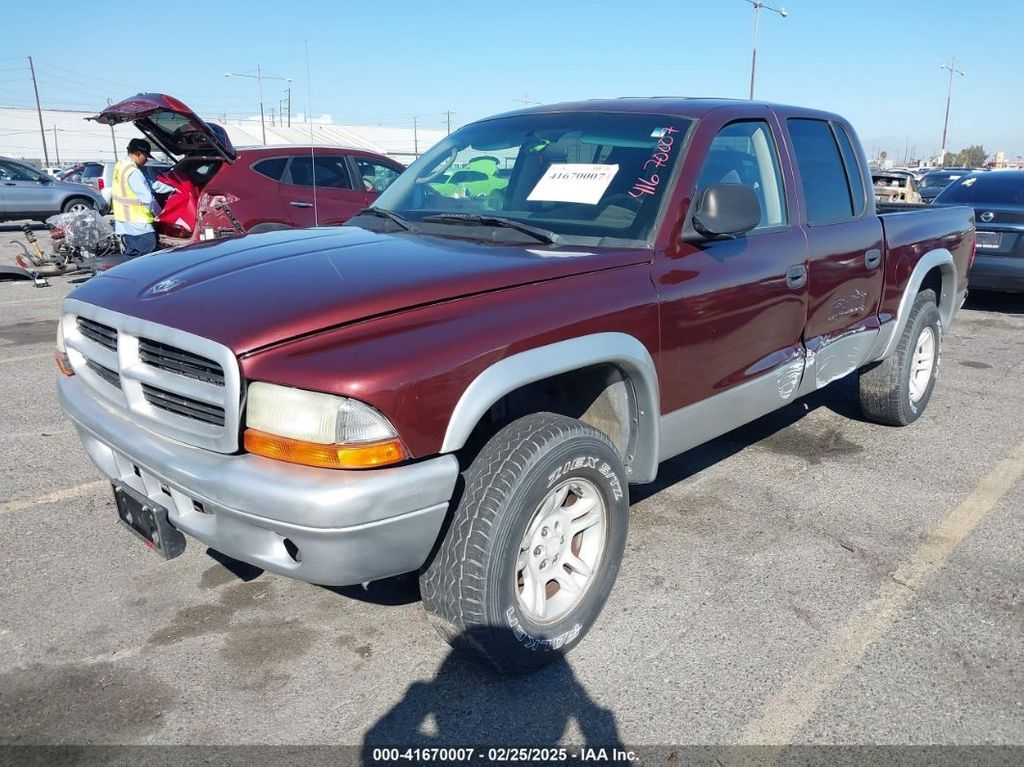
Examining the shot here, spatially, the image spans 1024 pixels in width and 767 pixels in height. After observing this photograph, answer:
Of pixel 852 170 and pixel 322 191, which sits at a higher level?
pixel 852 170

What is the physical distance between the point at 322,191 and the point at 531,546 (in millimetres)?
7421

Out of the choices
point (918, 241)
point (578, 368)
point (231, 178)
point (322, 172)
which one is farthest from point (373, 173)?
point (578, 368)

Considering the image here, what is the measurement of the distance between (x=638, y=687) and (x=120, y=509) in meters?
1.86

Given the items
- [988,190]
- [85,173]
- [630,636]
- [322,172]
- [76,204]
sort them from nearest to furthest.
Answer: [630,636] → [322,172] → [988,190] → [76,204] → [85,173]

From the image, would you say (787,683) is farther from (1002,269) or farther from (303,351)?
(1002,269)

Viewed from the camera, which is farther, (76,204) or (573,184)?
(76,204)

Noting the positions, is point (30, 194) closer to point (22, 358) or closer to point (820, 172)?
point (22, 358)

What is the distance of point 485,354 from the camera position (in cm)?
240

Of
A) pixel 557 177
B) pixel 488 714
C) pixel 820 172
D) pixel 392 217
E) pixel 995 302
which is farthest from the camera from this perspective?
pixel 995 302

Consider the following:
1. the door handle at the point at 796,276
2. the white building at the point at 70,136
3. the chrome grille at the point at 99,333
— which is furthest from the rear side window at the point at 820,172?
the white building at the point at 70,136

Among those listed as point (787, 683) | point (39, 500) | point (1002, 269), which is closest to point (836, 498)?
point (787, 683)

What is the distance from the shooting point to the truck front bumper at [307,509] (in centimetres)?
217

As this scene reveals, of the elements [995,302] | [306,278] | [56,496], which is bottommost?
[995,302]

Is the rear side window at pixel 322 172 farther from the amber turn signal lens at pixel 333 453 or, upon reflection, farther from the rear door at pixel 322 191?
the amber turn signal lens at pixel 333 453
